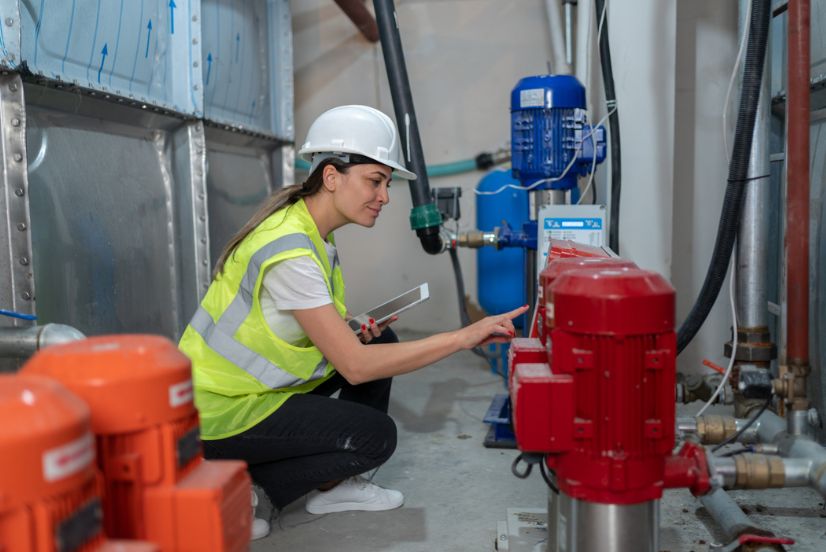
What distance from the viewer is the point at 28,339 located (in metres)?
1.19

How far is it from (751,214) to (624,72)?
68 centimetres

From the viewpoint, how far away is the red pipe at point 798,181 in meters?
1.40

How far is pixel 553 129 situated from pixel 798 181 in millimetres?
730

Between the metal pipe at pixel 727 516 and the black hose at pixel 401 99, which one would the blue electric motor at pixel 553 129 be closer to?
the black hose at pixel 401 99

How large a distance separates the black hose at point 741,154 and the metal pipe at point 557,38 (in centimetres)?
147

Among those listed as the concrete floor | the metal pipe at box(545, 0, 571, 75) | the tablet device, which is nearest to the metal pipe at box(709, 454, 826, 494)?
the concrete floor

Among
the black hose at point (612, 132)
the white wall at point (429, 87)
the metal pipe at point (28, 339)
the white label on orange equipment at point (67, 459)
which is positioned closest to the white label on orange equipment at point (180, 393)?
the white label on orange equipment at point (67, 459)

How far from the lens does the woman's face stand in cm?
146

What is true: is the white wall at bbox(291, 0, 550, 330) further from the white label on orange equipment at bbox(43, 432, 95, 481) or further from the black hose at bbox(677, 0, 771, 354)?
the white label on orange equipment at bbox(43, 432, 95, 481)

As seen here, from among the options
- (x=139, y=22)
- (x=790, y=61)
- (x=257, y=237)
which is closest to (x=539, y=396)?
(x=257, y=237)

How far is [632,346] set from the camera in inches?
34.9

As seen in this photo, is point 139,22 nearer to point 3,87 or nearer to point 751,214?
point 3,87

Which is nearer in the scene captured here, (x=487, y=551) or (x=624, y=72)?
(x=487, y=551)

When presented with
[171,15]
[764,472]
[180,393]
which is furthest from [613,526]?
[171,15]
